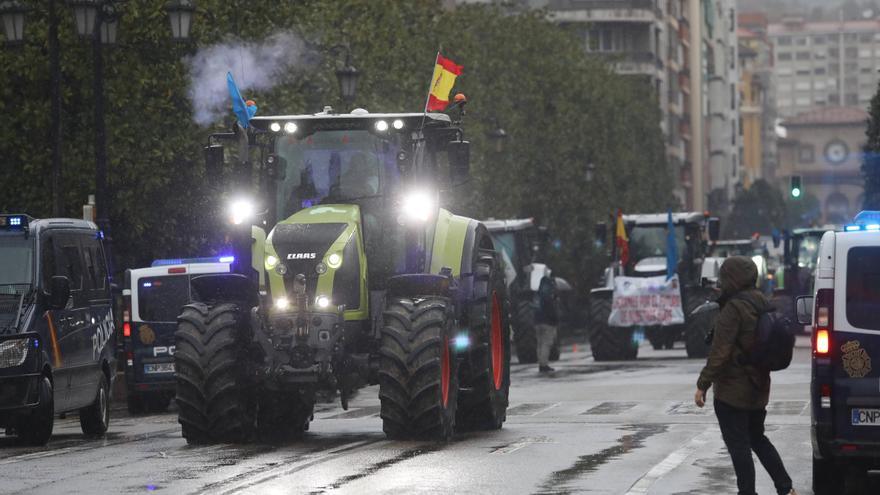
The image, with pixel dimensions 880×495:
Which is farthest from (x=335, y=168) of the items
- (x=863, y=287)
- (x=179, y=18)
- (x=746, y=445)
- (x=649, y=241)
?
(x=649, y=241)

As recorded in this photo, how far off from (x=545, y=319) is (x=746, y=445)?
2404cm

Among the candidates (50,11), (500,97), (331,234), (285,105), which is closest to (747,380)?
(331,234)

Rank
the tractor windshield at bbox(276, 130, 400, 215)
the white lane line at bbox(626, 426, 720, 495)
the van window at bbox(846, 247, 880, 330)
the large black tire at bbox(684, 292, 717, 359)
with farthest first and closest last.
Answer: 1. the large black tire at bbox(684, 292, 717, 359)
2. the tractor windshield at bbox(276, 130, 400, 215)
3. the white lane line at bbox(626, 426, 720, 495)
4. the van window at bbox(846, 247, 880, 330)

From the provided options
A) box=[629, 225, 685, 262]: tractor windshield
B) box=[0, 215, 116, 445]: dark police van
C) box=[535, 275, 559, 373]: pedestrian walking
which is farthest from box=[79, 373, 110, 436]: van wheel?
box=[629, 225, 685, 262]: tractor windshield

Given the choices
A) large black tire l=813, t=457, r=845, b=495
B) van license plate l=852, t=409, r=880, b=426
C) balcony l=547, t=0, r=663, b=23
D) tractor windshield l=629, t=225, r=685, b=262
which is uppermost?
balcony l=547, t=0, r=663, b=23

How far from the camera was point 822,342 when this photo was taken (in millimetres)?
14023

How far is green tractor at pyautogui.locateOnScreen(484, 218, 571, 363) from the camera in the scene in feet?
137

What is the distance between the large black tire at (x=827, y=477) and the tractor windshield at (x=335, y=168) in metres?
6.74

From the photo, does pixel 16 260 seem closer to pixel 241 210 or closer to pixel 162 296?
pixel 241 210

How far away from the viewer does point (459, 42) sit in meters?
59.2

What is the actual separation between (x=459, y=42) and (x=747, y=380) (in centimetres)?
4652

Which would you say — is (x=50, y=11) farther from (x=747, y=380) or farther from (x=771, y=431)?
(x=747, y=380)

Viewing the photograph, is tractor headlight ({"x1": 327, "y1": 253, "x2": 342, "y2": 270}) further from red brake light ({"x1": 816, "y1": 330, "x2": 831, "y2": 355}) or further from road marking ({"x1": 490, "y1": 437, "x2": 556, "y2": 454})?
red brake light ({"x1": 816, "y1": 330, "x2": 831, "y2": 355})

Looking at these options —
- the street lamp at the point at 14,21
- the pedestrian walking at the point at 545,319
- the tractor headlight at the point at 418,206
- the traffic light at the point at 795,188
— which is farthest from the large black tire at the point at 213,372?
the traffic light at the point at 795,188
